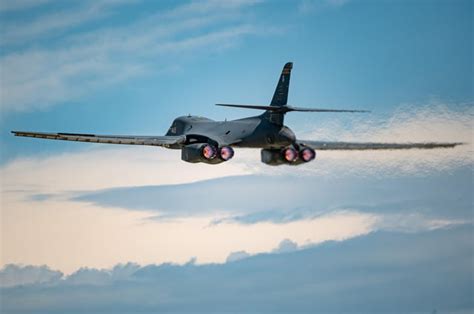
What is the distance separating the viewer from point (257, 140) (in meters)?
59.3

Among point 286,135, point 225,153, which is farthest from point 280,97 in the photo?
point 225,153

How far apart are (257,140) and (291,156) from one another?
2.54 meters

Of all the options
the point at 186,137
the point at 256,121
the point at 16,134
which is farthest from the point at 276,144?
the point at 16,134

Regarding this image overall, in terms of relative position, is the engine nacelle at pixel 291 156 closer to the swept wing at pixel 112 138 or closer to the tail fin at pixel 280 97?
the tail fin at pixel 280 97

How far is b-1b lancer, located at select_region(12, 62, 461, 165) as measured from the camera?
5859cm

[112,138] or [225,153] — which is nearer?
[225,153]

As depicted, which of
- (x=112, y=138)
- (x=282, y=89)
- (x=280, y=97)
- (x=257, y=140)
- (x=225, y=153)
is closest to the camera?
(x=280, y=97)

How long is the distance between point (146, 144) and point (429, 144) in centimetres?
1784

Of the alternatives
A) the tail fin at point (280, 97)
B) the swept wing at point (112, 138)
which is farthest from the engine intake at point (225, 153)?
the swept wing at point (112, 138)

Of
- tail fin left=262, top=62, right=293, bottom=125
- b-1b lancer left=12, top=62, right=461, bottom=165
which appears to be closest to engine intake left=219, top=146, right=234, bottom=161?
b-1b lancer left=12, top=62, right=461, bottom=165

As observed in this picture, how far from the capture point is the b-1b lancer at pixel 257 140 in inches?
2307

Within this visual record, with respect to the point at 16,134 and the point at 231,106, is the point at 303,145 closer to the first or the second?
the point at 231,106

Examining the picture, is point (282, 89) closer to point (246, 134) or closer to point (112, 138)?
point (246, 134)

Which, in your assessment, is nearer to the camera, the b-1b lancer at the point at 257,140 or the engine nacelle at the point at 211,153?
the b-1b lancer at the point at 257,140
